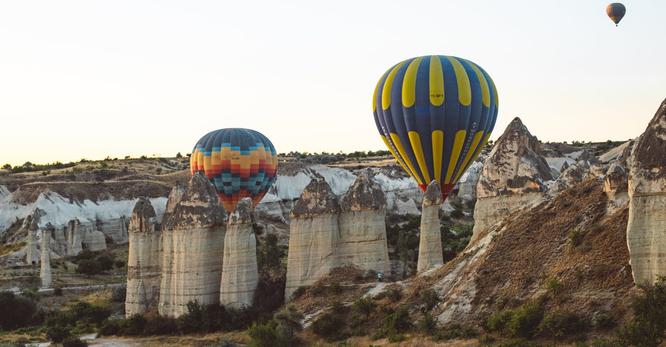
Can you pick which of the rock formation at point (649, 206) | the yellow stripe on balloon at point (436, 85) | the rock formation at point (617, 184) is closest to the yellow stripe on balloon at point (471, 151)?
the yellow stripe on balloon at point (436, 85)

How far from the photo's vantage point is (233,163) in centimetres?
5884

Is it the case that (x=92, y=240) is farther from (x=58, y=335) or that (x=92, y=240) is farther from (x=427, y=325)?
(x=427, y=325)

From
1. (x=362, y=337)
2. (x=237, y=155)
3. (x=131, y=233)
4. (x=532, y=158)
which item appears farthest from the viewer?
(x=237, y=155)

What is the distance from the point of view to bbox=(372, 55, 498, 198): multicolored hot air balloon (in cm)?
4328

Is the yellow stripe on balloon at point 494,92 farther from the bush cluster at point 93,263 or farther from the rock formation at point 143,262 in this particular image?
the bush cluster at point 93,263

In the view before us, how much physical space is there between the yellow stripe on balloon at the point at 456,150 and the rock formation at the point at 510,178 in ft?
40.7

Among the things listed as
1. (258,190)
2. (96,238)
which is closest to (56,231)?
(96,238)

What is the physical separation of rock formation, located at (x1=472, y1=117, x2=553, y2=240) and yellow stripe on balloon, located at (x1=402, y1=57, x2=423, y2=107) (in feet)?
42.6

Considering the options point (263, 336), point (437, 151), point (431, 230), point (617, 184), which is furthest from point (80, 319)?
point (617, 184)

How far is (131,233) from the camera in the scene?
3281 centimetres

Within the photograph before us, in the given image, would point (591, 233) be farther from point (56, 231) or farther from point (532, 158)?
point (56, 231)

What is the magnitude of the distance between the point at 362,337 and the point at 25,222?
48.7 m

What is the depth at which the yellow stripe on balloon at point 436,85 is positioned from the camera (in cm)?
4322

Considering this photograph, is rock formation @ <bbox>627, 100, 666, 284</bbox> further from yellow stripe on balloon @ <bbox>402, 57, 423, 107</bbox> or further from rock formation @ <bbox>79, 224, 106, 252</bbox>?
rock formation @ <bbox>79, 224, 106, 252</bbox>
